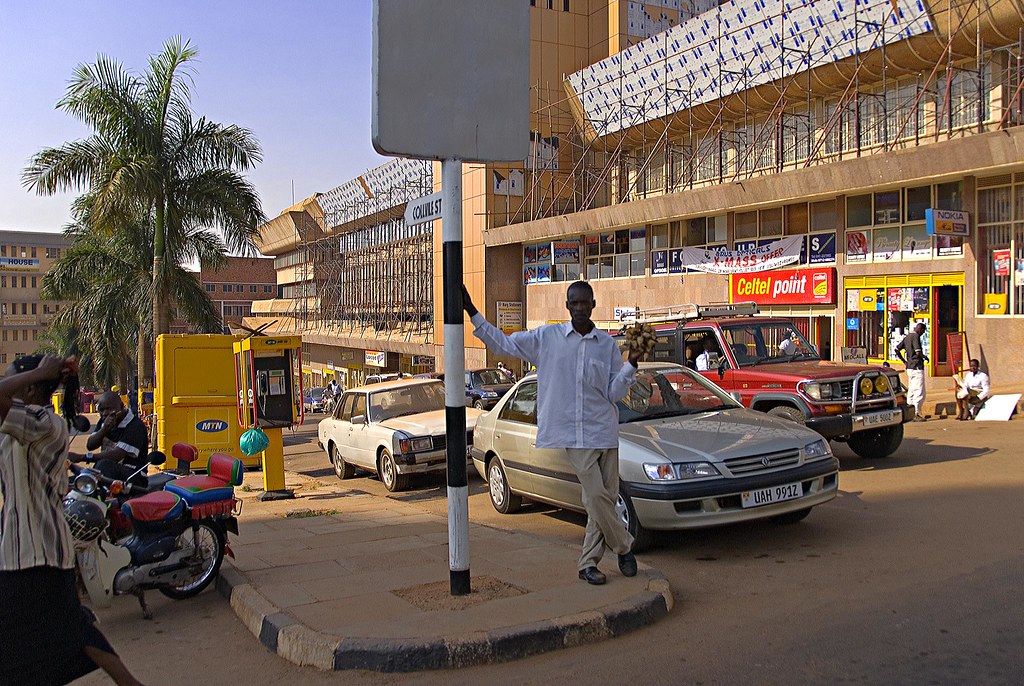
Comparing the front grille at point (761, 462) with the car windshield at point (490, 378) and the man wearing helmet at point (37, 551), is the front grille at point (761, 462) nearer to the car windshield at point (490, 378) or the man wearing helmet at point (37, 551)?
the man wearing helmet at point (37, 551)

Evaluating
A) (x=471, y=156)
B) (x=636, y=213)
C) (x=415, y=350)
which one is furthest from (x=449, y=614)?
(x=415, y=350)

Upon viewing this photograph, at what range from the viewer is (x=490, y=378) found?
22.0m

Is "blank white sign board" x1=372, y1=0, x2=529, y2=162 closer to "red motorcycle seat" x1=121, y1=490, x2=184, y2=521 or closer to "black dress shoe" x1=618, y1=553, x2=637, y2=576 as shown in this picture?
"black dress shoe" x1=618, y1=553, x2=637, y2=576

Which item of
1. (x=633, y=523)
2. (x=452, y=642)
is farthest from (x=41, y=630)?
(x=633, y=523)

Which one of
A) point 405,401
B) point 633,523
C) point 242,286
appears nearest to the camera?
point 633,523

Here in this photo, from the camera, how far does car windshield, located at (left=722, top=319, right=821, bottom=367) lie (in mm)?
11758

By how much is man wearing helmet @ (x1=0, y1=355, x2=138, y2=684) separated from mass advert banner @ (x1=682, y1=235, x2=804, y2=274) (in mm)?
21894

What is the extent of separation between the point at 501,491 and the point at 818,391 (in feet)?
13.7

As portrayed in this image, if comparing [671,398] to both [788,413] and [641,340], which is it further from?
[788,413]

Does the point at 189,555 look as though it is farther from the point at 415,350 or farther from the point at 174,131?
the point at 415,350

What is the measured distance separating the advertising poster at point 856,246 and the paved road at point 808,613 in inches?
541

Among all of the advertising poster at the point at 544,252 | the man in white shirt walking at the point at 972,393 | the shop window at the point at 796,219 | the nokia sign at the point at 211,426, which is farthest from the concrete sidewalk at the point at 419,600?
the advertising poster at the point at 544,252

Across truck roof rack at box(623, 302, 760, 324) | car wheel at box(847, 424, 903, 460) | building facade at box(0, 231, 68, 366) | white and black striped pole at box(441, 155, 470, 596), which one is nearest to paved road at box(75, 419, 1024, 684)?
white and black striped pole at box(441, 155, 470, 596)

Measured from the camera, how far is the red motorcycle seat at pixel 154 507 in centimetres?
609
